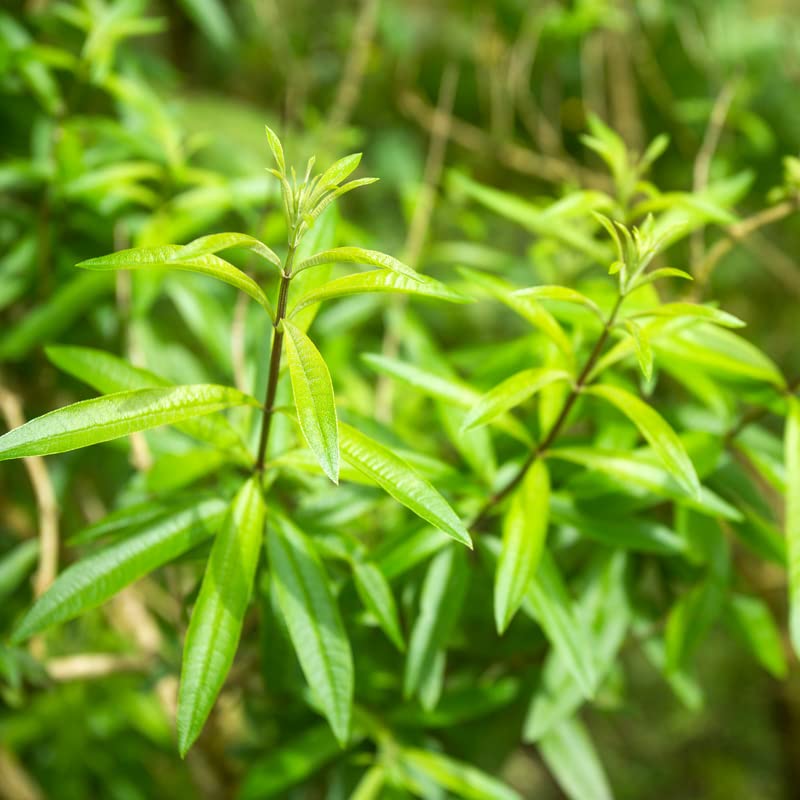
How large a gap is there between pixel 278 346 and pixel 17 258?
22.7 inches

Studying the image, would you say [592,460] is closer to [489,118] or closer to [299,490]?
[299,490]

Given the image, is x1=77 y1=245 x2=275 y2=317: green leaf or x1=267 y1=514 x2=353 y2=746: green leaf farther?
x1=267 y1=514 x2=353 y2=746: green leaf

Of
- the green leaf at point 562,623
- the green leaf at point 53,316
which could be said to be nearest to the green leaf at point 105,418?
the green leaf at point 562,623

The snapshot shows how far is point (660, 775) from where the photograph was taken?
220 centimetres

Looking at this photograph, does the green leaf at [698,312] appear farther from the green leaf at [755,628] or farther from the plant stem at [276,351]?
the green leaf at [755,628]

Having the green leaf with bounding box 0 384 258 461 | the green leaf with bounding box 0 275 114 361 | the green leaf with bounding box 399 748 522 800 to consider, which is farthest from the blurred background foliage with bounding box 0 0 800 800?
the green leaf with bounding box 0 384 258 461

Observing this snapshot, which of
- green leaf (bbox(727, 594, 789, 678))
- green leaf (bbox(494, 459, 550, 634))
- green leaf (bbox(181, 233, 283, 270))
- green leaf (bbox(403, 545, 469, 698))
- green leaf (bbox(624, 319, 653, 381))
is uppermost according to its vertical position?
green leaf (bbox(181, 233, 283, 270))

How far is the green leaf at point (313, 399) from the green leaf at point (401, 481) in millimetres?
53

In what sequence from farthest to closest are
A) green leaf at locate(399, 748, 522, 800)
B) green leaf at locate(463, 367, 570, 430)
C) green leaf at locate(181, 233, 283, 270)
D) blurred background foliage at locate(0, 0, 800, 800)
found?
blurred background foliage at locate(0, 0, 800, 800) → green leaf at locate(399, 748, 522, 800) → green leaf at locate(463, 367, 570, 430) → green leaf at locate(181, 233, 283, 270)

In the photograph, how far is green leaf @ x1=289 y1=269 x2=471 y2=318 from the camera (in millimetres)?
459

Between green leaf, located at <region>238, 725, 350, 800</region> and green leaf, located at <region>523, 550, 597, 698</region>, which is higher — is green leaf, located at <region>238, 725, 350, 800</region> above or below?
below

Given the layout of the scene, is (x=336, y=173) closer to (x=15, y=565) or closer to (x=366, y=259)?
(x=366, y=259)

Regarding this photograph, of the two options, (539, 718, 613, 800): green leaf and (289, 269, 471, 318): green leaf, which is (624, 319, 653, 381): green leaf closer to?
(289, 269, 471, 318): green leaf

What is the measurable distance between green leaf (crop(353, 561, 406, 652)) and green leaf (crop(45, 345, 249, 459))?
134 millimetres
